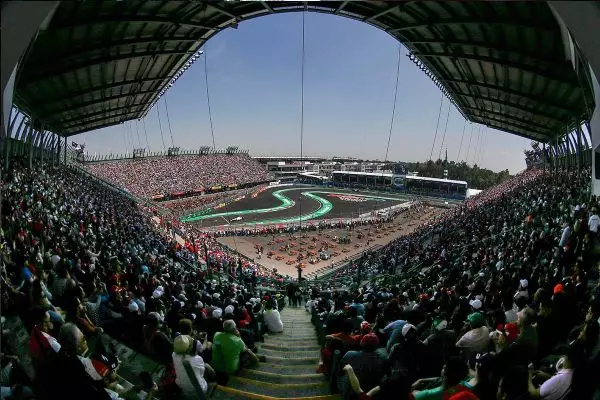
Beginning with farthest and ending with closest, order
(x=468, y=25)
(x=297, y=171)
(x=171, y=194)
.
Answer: (x=297, y=171), (x=171, y=194), (x=468, y=25)

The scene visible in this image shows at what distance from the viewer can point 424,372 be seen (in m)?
4.33

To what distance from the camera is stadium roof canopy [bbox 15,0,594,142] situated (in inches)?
580

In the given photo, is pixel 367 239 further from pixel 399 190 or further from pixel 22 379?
pixel 399 190

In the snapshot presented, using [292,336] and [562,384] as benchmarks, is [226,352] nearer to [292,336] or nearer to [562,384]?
[562,384]

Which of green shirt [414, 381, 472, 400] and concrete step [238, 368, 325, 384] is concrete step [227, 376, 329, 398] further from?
Result: green shirt [414, 381, 472, 400]

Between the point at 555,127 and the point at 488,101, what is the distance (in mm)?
6894

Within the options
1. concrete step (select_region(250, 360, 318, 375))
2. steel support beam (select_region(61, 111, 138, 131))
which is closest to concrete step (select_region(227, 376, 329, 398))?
concrete step (select_region(250, 360, 318, 375))

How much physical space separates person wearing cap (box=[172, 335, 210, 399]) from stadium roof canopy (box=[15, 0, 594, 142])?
38.7 feet

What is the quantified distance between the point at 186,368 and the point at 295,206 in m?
65.4

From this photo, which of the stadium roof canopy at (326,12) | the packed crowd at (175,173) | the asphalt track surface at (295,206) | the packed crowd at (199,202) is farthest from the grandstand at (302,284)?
the packed crowd at (175,173)

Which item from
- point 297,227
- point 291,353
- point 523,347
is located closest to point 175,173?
point 297,227

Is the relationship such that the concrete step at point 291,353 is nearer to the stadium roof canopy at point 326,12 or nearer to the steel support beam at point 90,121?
the stadium roof canopy at point 326,12

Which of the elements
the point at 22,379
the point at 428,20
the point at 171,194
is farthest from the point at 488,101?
the point at 171,194

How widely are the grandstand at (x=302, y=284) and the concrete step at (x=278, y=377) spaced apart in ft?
0.07
